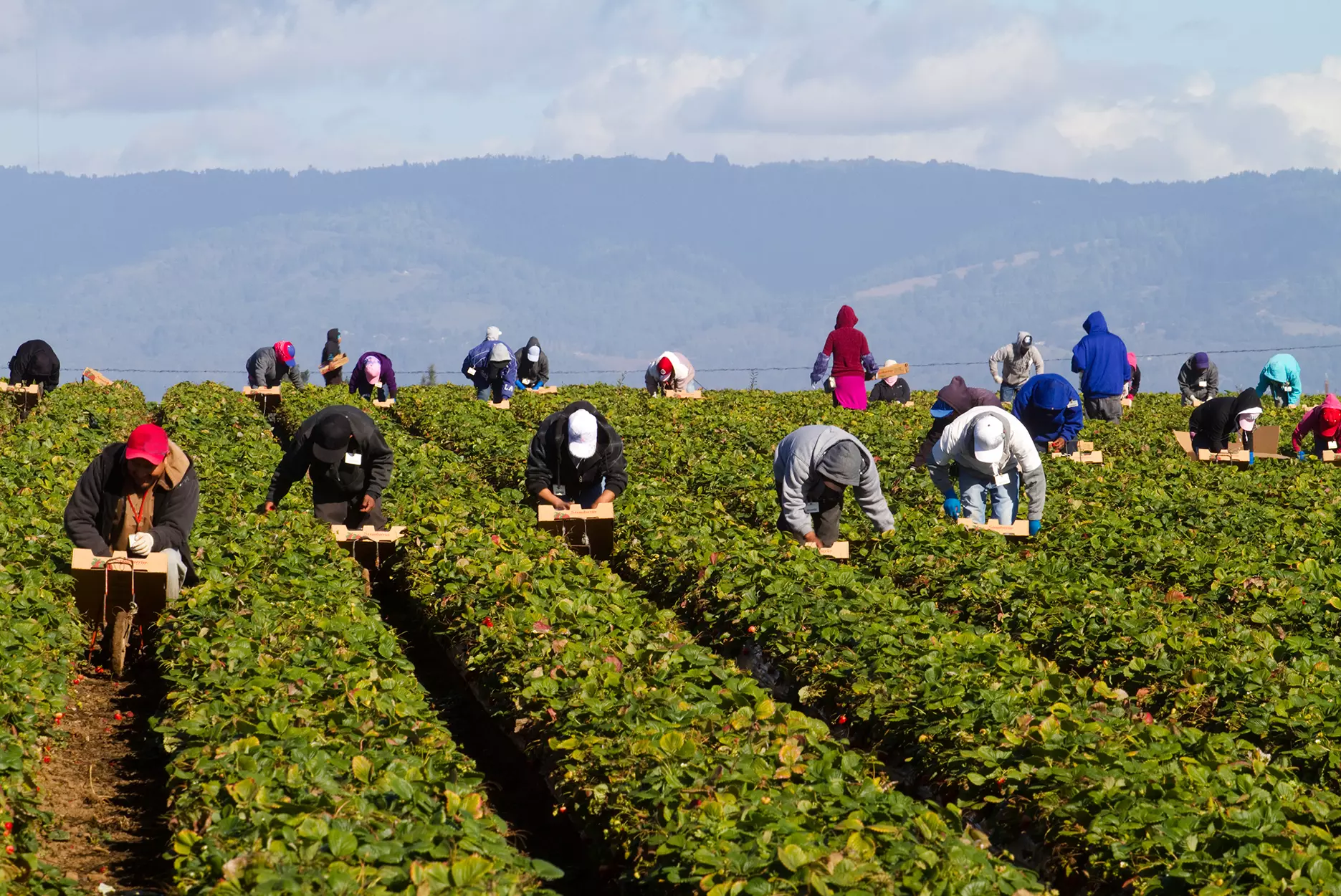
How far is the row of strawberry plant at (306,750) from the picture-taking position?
5.52 meters

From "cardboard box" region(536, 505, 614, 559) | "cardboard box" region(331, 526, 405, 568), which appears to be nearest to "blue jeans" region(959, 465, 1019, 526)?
"cardboard box" region(536, 505, 614, 559)

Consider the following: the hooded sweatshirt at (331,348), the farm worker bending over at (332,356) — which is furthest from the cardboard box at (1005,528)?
the hooded sweatshirt at (331,348)

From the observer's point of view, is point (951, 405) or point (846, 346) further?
point (846, 346)

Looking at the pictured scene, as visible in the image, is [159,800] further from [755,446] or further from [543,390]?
[543,390]

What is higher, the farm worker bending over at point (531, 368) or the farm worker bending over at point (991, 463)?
the farm worker bending over at point (531, 368)

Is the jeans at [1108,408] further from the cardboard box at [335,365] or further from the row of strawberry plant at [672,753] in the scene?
the cardboard box at [335,365]

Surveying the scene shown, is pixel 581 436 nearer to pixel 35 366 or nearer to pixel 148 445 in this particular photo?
pixel 148 445

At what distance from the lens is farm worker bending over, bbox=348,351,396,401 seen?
27031 mm

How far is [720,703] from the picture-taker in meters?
7.55

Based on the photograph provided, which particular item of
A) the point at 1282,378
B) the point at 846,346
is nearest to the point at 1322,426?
the point at 1282,378

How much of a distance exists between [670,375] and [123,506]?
18923 mm

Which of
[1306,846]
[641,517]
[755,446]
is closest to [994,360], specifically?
[755,446]

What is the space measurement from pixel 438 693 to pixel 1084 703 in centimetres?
452

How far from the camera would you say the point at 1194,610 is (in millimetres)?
10188
